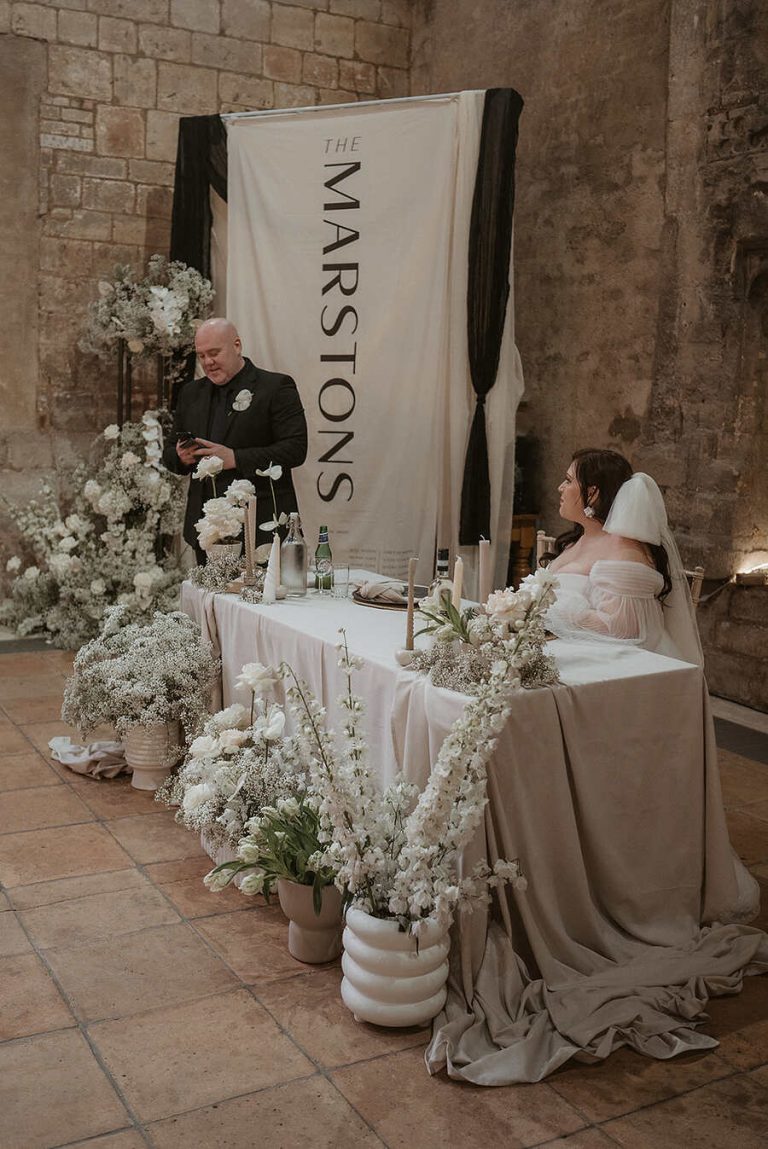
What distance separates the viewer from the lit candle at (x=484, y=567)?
10.8 ft

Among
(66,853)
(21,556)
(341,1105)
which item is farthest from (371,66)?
(341,1105)

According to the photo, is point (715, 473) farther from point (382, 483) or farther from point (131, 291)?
point (131, 291)

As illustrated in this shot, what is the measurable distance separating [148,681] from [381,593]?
0.89 m

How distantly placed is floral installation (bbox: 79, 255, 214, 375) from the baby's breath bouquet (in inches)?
122

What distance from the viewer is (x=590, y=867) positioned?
3.06 metres

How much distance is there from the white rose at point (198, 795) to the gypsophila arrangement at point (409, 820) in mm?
487

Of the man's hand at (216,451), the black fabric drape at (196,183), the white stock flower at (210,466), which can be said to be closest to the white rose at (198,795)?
the white stock flower at (210,466)

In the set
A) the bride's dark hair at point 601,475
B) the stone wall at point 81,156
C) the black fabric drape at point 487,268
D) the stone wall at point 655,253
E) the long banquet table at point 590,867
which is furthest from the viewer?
the stone wall at point 81,156

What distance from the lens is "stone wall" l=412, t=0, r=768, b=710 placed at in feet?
18.9

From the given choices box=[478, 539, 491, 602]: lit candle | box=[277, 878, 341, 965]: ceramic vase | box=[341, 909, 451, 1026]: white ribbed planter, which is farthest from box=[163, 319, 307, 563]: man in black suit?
box=[341, 909, 451, 1026]: white ribbed planter

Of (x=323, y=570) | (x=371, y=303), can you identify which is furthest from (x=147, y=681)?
(x=371, y=303)

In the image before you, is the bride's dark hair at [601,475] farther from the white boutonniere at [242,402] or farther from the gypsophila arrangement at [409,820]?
the white boutonniere at [242,402]

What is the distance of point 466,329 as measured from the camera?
650 centimetres

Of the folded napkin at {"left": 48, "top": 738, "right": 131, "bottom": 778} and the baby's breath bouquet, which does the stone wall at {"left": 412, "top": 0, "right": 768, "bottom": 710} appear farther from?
the folded napkin at {"left": 48, "top": 738, "right": 131, "bottom": 778}
